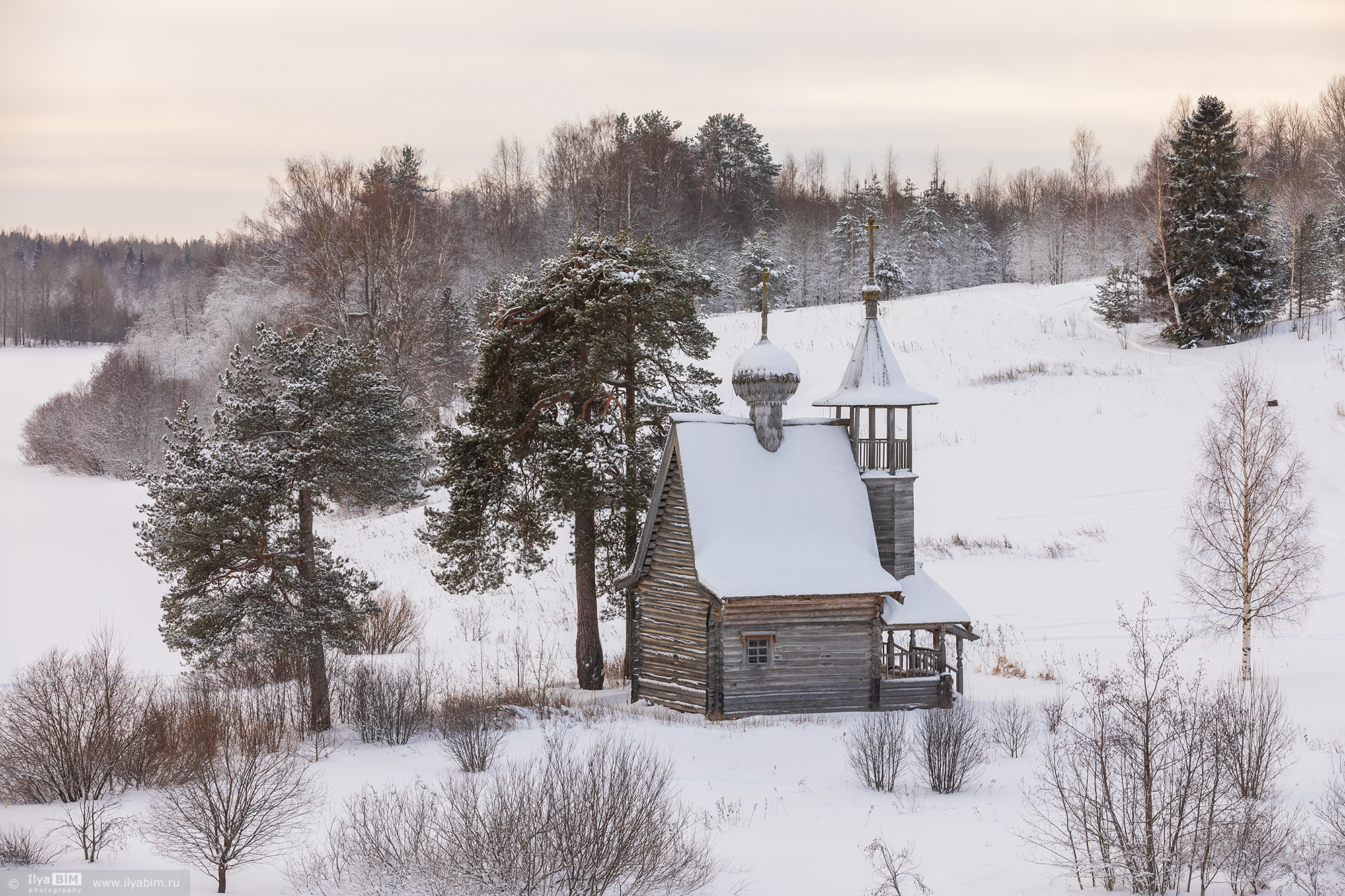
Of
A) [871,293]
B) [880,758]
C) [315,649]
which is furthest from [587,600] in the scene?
[871,293]

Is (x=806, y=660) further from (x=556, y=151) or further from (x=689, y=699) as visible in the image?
(x=556, y=151)

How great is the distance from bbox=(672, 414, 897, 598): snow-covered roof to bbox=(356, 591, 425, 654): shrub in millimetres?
9916

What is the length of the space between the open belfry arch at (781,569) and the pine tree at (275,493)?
5.30 metres

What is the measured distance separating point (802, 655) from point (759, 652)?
2.75 ft

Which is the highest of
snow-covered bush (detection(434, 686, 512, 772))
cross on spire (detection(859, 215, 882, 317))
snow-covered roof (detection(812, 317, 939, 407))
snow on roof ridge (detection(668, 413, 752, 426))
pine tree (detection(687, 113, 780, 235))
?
pine tree (detection(687, 113, 780, 235))

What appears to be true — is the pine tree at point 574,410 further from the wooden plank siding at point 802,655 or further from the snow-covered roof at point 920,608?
the snow-covered roof at point 920,608

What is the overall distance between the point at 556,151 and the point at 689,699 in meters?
48.8

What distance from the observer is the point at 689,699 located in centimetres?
1948

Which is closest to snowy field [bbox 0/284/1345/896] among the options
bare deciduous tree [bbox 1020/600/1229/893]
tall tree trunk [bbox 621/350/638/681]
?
bare deciduous tree [bbox 1020/600/1229/893]

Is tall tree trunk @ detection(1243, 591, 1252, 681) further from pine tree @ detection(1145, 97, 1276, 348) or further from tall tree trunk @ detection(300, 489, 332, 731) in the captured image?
pine tree @ detection(1145, 97, 1276, 348)

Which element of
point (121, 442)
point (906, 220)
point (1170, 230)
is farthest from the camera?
point (906, 220)

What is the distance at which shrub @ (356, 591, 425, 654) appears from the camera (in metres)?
26.1

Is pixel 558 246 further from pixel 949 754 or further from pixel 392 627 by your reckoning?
pixel 949 754

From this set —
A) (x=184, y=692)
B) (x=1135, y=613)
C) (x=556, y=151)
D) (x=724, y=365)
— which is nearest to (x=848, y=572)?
(x=1135, y=613)
